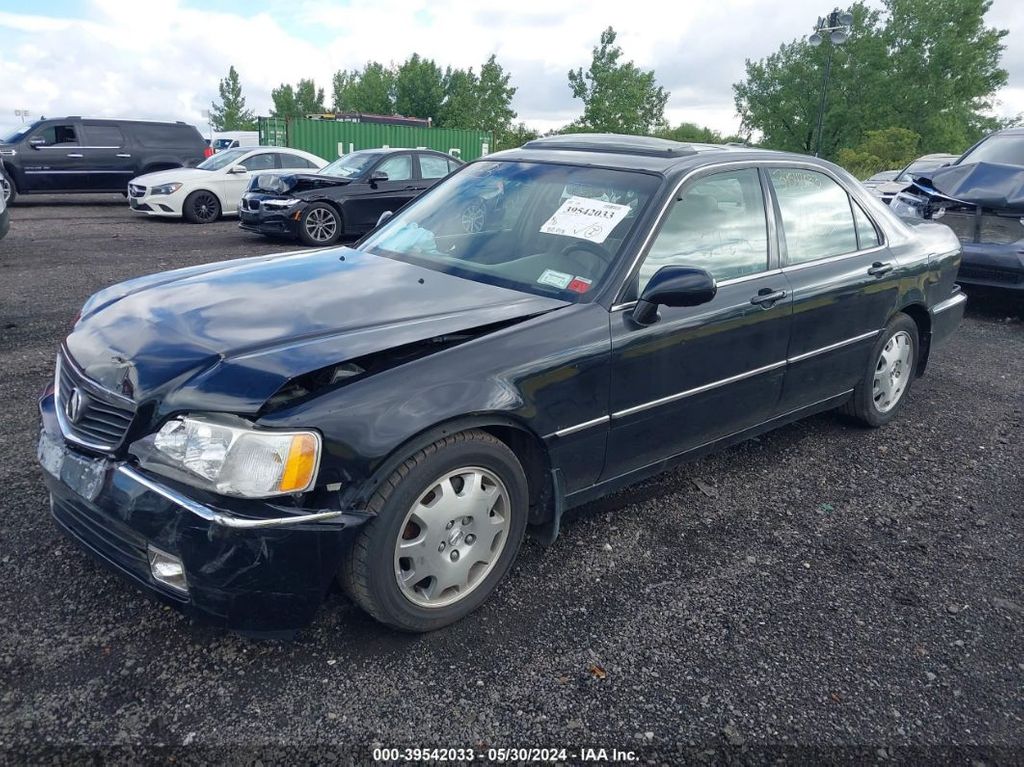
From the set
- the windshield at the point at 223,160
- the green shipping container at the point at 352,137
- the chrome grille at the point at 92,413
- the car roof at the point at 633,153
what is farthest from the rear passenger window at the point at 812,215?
the green shipping container at the point at 352,137

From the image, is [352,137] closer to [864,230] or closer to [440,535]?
[864,230]

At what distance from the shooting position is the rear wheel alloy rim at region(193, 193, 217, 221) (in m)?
14.8

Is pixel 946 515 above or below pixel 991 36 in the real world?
below

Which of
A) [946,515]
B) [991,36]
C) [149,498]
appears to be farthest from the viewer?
[991,36]

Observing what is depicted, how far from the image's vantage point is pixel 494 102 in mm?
56906

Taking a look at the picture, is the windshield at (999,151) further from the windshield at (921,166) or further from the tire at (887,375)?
the tire at (887,375)

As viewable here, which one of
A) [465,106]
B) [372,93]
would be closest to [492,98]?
[465,106]

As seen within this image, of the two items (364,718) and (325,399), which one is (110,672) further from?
(325,399)

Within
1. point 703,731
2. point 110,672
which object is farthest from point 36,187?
point 703,731

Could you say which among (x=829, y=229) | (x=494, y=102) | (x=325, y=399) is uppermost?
(x=494, y=102)

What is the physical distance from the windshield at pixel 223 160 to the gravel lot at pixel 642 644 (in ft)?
40.8

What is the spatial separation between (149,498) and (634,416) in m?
1.80

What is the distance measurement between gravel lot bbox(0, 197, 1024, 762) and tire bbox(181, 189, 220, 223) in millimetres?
11652

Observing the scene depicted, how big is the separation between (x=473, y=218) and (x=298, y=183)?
889cm
